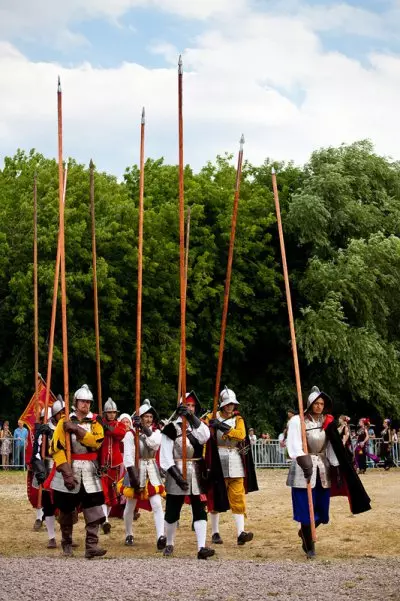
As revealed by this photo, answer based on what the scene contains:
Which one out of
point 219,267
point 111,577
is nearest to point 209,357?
point 219,267

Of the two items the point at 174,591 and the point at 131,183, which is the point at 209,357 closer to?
the point at 131,183

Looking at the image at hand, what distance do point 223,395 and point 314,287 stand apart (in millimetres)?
28364

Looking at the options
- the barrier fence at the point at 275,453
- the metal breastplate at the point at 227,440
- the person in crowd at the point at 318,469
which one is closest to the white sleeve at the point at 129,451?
the metal breastplate at the point at 227,440

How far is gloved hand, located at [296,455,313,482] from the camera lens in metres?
13.1

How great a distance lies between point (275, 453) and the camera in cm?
3641

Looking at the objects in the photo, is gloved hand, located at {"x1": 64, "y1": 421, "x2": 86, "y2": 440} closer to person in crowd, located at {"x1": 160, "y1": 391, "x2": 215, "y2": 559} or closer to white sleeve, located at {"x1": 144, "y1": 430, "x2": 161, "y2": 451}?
person in crowd, located at {"x1": 160, "y1": 391, "x2": 215, "y2": 559}

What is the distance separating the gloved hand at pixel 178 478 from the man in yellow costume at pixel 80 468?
0.83 m

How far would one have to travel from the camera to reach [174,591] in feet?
33.9

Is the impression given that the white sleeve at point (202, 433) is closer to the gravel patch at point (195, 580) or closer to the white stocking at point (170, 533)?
the white stocking at point (170, 533)

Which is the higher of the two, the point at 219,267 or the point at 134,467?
the point at 219,267

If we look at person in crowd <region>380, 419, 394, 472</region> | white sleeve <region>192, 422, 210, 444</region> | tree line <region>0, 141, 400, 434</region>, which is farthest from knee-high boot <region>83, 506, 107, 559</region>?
tree line <region>0, 141, 400, 434</region>

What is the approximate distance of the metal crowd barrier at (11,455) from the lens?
32.5m

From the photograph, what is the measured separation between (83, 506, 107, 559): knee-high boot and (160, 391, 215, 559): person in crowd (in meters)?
0.82

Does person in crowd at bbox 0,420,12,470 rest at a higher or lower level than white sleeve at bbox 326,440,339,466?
higher
